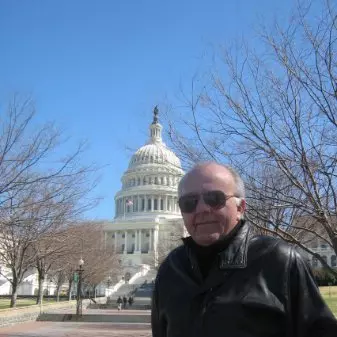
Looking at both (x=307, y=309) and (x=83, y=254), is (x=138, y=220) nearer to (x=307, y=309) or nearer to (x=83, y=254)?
(x=83, y=254)

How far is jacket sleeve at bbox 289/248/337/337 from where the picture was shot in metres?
2.11

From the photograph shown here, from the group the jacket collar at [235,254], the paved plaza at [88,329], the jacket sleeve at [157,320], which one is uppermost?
the jacket collar at [235,254]

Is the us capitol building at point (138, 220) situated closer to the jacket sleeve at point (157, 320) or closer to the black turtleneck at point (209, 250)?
the jacket sleeve at point (157, 320)

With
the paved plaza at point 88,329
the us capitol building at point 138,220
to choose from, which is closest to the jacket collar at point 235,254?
the paved plaza at point 88,329

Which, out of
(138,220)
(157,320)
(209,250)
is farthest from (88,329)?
(138,220)

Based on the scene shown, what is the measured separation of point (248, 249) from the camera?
7.49ft

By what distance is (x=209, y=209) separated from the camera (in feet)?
7.55

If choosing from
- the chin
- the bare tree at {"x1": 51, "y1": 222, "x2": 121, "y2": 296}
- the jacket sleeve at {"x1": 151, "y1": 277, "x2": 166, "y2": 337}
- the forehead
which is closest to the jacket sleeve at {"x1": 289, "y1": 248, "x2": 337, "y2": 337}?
the chin

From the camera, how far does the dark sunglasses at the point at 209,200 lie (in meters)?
2.31

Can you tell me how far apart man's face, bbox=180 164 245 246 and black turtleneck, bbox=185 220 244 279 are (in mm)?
23

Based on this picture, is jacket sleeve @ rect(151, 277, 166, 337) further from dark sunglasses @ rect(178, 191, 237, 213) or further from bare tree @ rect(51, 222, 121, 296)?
bare tree @ rect(51, 222, 121, 296)

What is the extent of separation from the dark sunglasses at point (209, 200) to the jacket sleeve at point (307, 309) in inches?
16.0

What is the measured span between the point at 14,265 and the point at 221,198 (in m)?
30.2

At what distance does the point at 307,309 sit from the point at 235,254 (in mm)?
383
